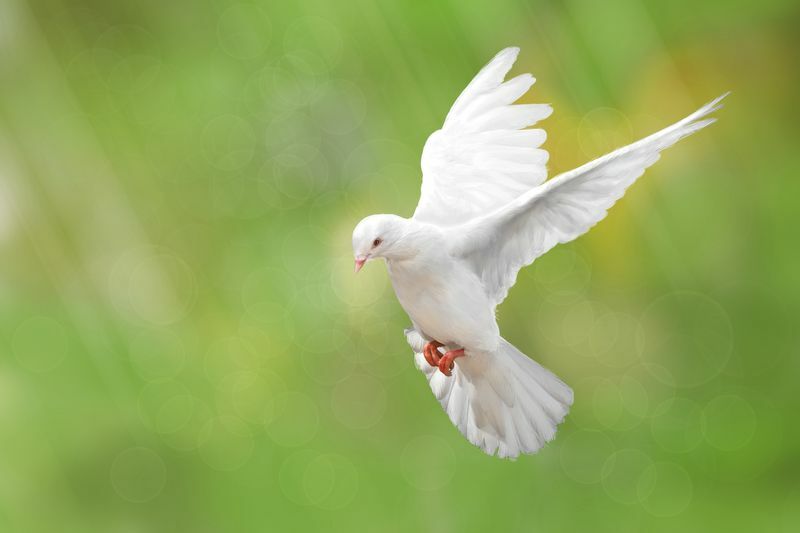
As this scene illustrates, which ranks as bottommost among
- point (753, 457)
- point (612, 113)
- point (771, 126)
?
point (753, 457)

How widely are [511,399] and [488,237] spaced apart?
138mm

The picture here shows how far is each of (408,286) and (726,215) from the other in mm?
1008

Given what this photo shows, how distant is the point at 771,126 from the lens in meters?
1.67

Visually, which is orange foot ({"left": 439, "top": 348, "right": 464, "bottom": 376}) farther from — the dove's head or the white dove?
the dove's head

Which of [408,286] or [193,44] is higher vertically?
[193,44]

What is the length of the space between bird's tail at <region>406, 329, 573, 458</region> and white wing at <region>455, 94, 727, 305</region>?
58 millimetres

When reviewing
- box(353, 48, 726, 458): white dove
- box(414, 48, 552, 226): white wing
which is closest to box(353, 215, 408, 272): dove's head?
box(353, 48, 726, 458): white dove

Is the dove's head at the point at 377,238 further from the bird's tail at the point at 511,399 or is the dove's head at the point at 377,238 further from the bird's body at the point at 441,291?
the bird's tail at the point at 511,399

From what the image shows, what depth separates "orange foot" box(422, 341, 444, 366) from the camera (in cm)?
80

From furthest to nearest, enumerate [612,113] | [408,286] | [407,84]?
[407,84] → [612,113] → [408,286]

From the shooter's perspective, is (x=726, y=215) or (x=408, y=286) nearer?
(x=408, y=286)

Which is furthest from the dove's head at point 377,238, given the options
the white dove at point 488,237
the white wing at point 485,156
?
the white wing at point 485,156

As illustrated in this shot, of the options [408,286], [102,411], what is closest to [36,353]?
[102,411]

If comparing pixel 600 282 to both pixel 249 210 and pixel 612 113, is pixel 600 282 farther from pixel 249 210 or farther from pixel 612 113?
pixel 249 210
